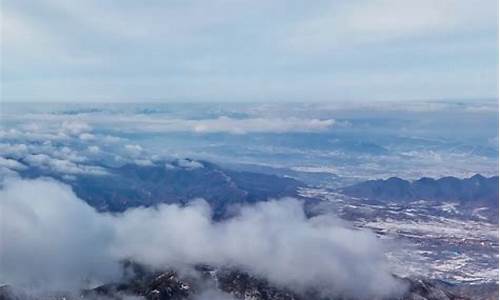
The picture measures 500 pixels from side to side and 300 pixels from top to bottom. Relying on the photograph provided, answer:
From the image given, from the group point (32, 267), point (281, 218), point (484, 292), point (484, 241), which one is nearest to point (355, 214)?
point (281, 218)

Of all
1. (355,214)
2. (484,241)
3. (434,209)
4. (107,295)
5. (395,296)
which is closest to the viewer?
(107,295)

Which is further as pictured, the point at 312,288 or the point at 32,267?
the point at 32,267

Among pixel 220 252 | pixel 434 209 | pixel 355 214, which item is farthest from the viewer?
pixel 434 209

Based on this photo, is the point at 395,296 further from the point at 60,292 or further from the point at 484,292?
the point at 60,292

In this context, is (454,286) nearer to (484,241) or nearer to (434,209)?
(484,241)

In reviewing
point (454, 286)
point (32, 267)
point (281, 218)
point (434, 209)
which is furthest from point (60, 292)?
point (434, 209)

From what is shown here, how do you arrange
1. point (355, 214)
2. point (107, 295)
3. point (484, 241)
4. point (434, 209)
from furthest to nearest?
point (434, 209)
point (355, 214)
point (484, 241)
point (107, 295)

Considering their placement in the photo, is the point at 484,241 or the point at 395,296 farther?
the point at 484,241

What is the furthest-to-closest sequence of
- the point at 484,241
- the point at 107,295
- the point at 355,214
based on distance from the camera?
the point at 355,214 < the point at 484,241 < the point at 107,295

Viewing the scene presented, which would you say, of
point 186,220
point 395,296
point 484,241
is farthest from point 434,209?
point 395,296
